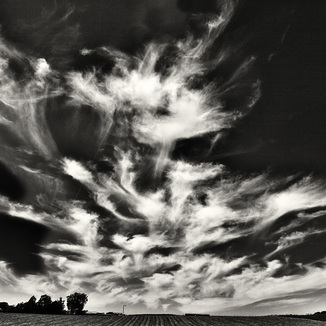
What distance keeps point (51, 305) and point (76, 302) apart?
1858 cm

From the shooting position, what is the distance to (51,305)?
6368 inches

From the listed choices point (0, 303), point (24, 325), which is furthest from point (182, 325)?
point (0, 303)

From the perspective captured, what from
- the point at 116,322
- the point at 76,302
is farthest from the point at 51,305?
the point at 116,322

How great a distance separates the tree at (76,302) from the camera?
174 m

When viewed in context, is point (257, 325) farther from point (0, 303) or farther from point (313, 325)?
point (0, 303)

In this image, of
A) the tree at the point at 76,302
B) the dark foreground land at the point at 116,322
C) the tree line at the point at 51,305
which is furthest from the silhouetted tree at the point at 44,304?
the dark foreground land at the point at 116,322

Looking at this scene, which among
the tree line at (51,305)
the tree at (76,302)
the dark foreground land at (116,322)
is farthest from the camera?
the tree at (76,302)

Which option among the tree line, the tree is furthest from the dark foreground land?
the tree

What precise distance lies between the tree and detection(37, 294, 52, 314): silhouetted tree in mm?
12817

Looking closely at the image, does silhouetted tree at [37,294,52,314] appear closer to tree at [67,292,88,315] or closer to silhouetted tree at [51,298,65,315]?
silhouetted tree at [51,298,65,315]

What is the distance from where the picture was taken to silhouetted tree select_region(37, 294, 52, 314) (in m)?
155

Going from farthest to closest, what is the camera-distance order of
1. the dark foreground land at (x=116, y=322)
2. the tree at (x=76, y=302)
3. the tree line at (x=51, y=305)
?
the tree at (x=76, y=302) → the tree line at (x=51, y=305) → the dark foreground land at (x=116, y=322)

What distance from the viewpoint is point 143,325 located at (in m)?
54.9

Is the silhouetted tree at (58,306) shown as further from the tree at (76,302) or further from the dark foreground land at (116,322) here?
the dark foreground land at (116,322)
